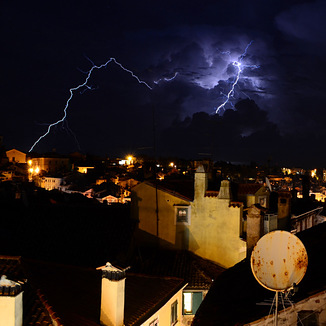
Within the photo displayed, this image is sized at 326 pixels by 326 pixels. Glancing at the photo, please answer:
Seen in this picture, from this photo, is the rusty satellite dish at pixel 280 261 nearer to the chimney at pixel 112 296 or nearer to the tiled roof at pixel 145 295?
the chimney at pixel 112 296

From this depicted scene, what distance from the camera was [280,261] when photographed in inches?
209

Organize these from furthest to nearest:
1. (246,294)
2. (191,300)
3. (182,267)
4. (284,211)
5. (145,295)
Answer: (284,211) → (182,267) → (191,300) → (145,295) → (246,294)

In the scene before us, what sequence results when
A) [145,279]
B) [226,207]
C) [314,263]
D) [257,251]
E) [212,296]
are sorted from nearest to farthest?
→ [257,251] < [314,263] < [212,296] < [145,279] < [226,207]

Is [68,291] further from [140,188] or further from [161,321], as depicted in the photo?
[140,188]

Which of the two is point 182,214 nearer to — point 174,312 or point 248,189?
point 248,189

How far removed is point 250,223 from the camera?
12609mm

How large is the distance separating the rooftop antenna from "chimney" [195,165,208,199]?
395 inches

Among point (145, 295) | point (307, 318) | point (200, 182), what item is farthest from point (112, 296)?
point (200, 182)

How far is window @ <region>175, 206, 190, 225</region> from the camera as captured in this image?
16016 mm

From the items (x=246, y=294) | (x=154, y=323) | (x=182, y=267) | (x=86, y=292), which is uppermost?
(x=246, y=294)

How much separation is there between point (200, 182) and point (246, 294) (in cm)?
888

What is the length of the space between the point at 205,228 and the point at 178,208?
1.55 m

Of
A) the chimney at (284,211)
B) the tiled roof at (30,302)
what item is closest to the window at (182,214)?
the chimney at (284,211)

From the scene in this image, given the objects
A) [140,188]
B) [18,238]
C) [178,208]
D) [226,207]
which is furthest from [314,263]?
[18,238]
